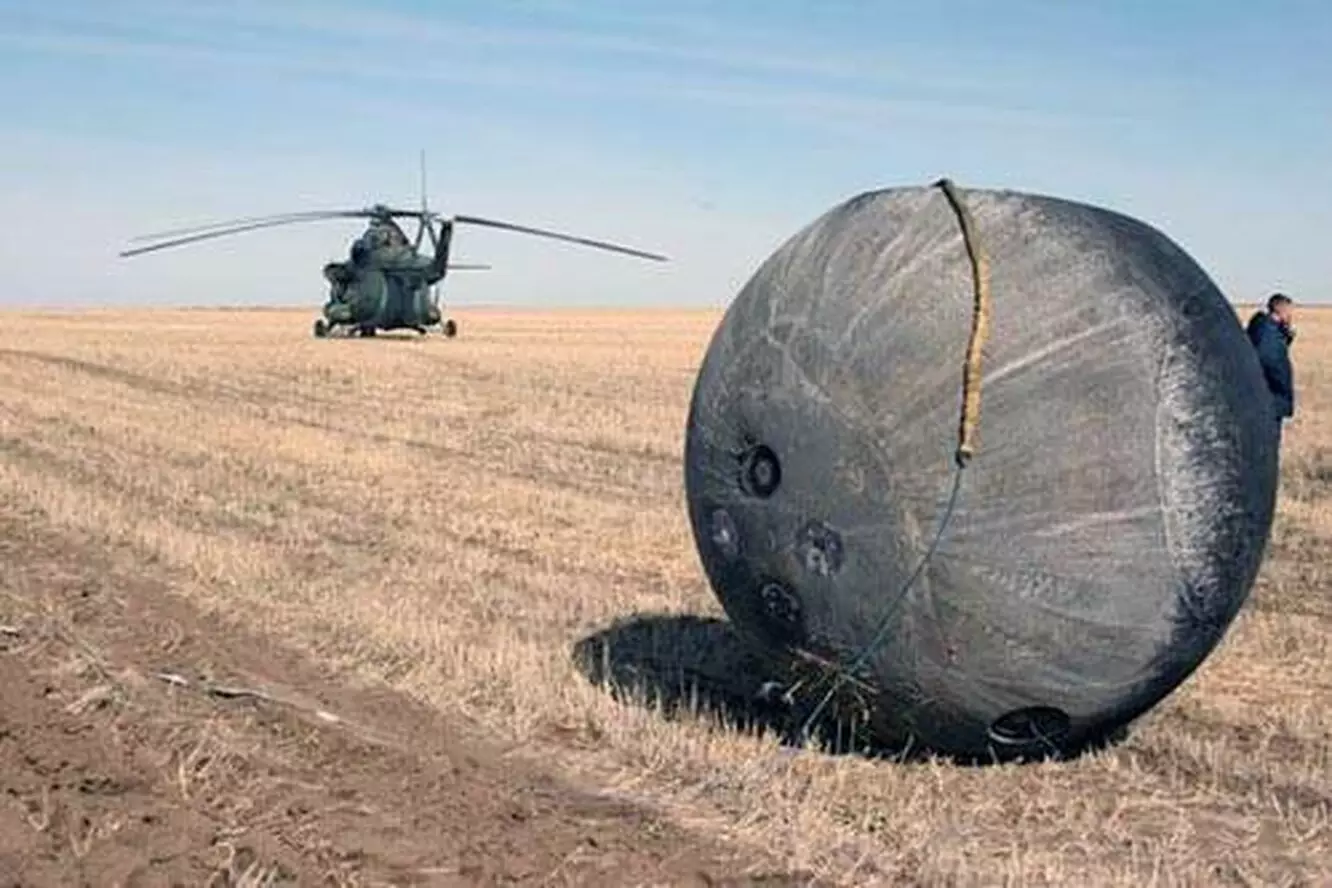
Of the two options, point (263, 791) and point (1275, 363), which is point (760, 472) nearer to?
point (263, 791)

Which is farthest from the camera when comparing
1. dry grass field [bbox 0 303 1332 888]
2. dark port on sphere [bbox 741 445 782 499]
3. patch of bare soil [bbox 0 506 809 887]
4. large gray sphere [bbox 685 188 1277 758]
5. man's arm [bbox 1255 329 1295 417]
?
man's arm [bbox 1255 329 1295 417]

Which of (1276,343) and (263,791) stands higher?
(1276,343)

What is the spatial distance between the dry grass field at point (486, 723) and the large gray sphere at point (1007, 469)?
20.9 inches

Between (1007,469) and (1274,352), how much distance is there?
7556 mm

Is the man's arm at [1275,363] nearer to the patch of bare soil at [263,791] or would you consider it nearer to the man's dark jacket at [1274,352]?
the man's dark jacket at [1274,352]

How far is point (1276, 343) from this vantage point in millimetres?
12688

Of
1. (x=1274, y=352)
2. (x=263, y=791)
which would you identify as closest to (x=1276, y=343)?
(x=1274, y=352)

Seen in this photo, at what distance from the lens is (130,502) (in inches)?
537

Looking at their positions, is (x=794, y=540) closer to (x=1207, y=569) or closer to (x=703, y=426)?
(x=703, y=426)

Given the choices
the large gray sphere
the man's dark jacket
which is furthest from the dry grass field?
the man's dark jacket

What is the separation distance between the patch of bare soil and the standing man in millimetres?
7538

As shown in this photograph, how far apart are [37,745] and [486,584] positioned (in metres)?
4.46

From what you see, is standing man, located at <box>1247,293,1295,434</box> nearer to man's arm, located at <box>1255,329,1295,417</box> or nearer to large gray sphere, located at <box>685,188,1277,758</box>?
man's arm, located at <box>1255,329,1295,417</box>

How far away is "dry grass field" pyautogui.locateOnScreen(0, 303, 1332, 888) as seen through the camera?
5.42 metres
